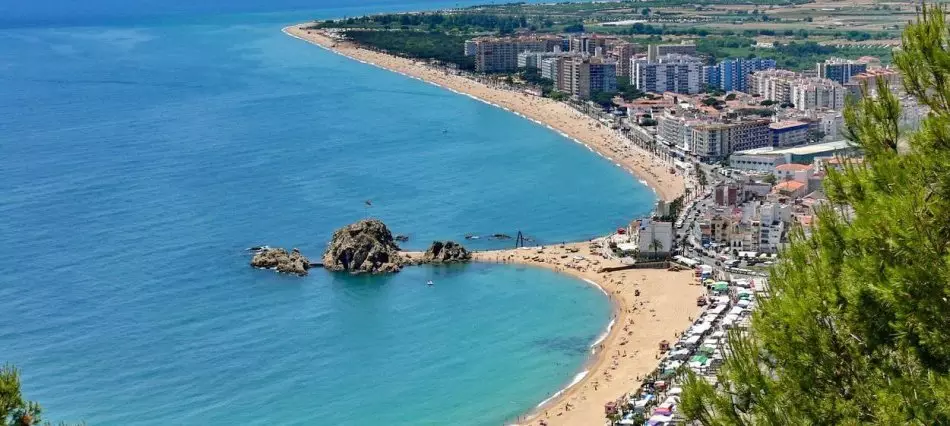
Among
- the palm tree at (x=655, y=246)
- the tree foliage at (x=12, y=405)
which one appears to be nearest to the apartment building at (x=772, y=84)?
the palm tree at (x=655, y=246)

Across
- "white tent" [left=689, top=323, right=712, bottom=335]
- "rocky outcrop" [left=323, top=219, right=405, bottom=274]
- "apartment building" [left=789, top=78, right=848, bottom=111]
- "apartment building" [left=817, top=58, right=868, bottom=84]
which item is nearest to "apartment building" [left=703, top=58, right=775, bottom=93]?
"apartment building" [left=817, top=58, right=868, bottom=84]

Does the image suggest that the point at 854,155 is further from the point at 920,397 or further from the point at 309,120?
the point at 309,120

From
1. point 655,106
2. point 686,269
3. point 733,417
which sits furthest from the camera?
point 655,106

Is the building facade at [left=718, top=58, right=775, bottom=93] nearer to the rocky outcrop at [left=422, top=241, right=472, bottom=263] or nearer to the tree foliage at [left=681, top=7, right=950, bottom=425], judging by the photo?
the rocky outcrop at [left=422, top=241, right=472, bottom=263]

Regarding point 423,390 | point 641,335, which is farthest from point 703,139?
point 423,390

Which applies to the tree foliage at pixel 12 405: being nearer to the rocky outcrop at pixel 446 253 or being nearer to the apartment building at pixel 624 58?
the rocky outcrop at pixel 446 253
